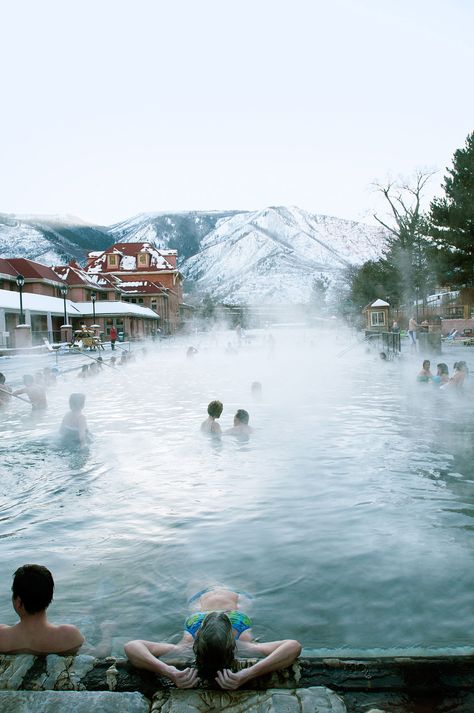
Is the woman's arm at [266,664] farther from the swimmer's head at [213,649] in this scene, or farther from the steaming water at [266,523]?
the steaming water at [266,523]

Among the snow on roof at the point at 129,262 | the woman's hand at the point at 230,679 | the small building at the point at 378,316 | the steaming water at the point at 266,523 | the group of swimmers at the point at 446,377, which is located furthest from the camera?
the snow on roof at the point at 129,262

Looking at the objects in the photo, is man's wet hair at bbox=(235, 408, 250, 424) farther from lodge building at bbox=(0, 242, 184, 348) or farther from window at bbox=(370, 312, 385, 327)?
window at bbox=(370, 312, 385, 327)

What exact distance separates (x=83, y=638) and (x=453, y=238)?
2953 cm

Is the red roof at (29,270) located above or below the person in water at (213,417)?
above

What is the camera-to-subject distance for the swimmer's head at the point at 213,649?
8.70 feet

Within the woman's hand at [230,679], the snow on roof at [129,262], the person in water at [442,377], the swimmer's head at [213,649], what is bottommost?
the woman's hand at [230,679]

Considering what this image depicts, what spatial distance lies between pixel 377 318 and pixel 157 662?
33952 mm

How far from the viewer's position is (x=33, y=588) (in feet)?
9.73

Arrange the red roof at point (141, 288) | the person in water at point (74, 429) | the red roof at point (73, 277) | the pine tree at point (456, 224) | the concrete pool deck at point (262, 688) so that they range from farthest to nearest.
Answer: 1. the red roof at point (141, 288)
2. the red roof at point (73, 277)
3. the pine tree at point (456, 224)
4. the person in water at point (74, 429)
5. the concrete pool deck at point (262, 688)

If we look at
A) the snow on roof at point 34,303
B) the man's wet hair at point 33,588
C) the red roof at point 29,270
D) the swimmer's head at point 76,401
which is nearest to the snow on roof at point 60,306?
the snow on roof at point 34,303

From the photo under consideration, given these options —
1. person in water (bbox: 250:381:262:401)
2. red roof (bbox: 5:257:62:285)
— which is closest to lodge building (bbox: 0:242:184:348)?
red roof (bbox: 5:257:62:285)

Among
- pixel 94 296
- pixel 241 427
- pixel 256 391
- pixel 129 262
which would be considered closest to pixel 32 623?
pixel 241 427

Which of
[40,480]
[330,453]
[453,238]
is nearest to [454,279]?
[453,238]

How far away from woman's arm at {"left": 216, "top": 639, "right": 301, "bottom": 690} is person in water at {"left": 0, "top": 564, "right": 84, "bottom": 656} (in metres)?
1.00
